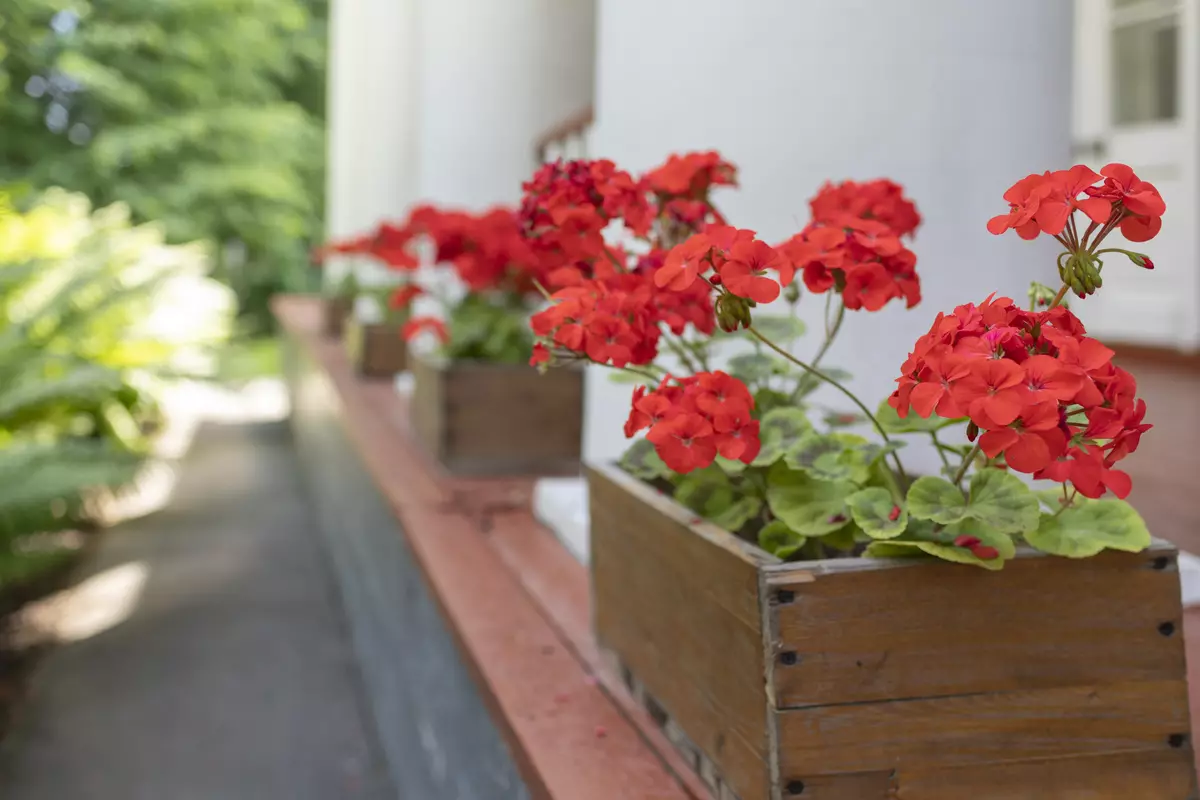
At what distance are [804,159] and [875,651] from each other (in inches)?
23.1

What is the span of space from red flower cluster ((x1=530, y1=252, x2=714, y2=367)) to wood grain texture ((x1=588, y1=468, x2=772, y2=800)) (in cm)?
13

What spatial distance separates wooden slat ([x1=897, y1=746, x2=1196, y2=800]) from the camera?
2.30 feet

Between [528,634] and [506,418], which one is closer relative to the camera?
[528,634]

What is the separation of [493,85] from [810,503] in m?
2.48

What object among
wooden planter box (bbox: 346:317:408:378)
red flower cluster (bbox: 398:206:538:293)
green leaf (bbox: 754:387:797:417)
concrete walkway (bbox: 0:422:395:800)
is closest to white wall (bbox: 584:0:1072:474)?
green leaf (bbox: 754:387:797:417)

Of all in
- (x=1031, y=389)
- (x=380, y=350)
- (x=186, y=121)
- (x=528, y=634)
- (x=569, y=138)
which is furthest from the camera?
(x=186, y=121)

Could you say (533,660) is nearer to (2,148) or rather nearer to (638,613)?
(638,613)

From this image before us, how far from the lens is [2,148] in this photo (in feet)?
31.2

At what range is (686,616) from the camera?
830 millimetres

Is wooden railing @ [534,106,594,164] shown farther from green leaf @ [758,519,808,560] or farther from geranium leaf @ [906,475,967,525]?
geranium leaf @ [906,475,967,525]

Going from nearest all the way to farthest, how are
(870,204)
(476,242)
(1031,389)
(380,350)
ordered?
(1031,389), (870,204), (476,242), (380,350)

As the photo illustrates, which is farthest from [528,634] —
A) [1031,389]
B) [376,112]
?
[376,112]

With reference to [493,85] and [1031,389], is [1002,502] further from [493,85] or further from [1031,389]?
[493,85]

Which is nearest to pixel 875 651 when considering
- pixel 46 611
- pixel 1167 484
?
pixel 1167 484
